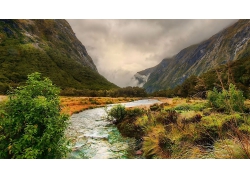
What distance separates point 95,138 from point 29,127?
3.07 m

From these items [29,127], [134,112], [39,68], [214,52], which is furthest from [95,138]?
[39,68]

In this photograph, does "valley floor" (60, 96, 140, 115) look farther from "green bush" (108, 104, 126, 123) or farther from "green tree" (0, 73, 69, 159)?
"green tree" (0, 73, 69, 159)

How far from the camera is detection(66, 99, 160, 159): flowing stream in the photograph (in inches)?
208

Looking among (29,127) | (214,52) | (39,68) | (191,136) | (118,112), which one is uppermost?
(39,68)

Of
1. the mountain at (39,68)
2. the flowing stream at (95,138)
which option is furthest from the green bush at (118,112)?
the mountain at (39,68)

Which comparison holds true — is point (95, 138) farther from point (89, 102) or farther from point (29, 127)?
point (89, 102)

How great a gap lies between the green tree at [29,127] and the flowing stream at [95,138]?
1.48m

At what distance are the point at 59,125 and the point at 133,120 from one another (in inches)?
162

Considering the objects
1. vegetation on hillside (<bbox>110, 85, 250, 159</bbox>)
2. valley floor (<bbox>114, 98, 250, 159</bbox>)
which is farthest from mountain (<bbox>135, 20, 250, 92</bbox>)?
valley floor (<bbox>114, 98, 250, 159</bbox>)

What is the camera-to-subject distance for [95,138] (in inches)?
252

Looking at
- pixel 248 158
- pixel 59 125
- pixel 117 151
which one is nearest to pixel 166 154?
pixel 117 151

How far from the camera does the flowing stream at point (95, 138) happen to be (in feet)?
17.3

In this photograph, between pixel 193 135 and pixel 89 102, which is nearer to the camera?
pixel 193 135
